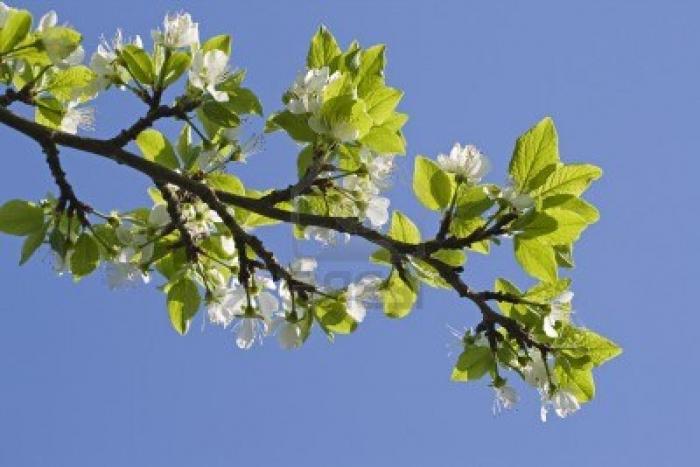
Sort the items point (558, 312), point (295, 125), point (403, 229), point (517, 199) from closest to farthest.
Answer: point (517, 199)
point (295, 125)
point (558, 312)
point (403, 229)

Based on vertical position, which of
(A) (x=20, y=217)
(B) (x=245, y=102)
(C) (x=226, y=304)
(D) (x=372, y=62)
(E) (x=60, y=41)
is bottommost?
(C) (x=226, y=304)

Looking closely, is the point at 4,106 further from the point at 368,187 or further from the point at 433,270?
the point at 433,270

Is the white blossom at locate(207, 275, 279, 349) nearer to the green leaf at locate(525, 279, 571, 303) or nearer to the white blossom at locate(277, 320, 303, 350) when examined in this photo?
the white blossom at locate(277, 320, 303, 350)

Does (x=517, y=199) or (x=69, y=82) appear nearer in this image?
(x=517, y=199)

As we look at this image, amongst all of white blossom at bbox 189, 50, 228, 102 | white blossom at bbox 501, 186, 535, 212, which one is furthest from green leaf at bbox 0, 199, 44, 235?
white blossom at bbox 501, 186, 535, 212

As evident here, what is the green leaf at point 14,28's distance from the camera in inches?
112

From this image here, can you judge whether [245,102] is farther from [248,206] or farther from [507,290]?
[507,290]

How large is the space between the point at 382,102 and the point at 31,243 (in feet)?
3.81

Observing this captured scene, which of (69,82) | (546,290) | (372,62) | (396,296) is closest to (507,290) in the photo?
(546,290)

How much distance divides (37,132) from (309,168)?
78cm

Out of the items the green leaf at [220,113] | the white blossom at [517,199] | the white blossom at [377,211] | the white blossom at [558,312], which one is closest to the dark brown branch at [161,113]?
the green leaf at [220,113]

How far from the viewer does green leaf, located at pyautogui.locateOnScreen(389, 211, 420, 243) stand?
10.1 ft

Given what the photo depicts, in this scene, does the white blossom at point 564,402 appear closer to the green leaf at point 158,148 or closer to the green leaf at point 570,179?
the green leaf at point 570,179

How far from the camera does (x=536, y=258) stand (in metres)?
2.84
